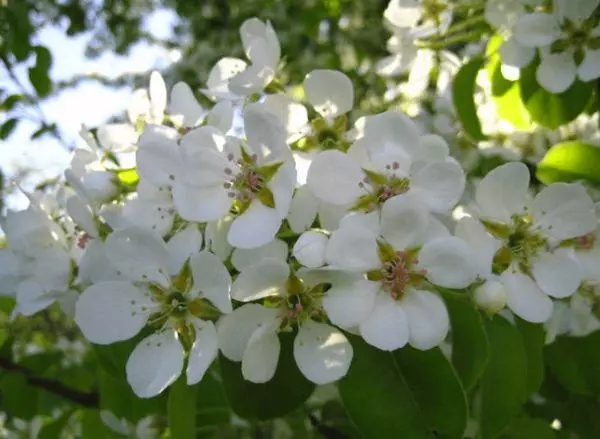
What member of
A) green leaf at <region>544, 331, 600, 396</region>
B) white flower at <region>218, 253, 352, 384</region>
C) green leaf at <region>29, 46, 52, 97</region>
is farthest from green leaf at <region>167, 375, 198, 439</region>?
green leaf at <region>29, 46, 52, 97</region>

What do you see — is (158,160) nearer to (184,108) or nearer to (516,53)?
(184,108)

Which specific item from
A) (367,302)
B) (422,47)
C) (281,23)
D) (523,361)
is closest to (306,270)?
(367,302)

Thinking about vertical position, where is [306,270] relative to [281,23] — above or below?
above

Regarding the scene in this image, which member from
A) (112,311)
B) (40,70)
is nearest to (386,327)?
(112,311)

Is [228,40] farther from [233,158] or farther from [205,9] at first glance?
[233,158]

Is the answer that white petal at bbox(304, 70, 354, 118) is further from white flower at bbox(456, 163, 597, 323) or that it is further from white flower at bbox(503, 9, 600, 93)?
white flower at bbox(503, 9, 600, 93)
